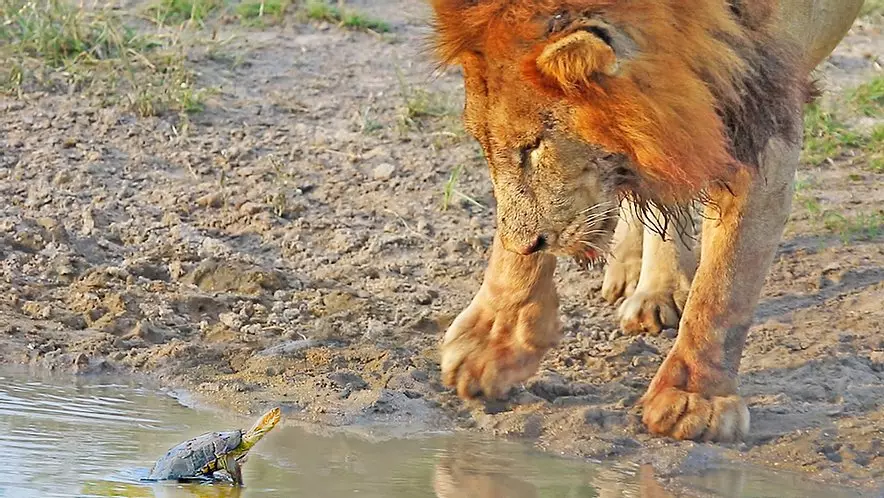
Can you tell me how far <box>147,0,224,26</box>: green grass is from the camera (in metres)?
8.36

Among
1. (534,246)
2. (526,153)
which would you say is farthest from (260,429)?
(526,153)

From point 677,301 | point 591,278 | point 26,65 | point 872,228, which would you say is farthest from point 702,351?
point 26,65

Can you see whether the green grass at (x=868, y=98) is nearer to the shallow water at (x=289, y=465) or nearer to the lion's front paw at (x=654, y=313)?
the lion's front paw at (x=654, y=313)

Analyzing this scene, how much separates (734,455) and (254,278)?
6.96 feet

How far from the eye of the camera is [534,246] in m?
4.35

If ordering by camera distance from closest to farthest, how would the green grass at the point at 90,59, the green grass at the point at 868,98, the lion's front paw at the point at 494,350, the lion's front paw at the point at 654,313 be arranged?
the lion's front paw at the point at 494,350 < the lion's front paw at the point at 654,313 < the green grass at the point at 90,59 < the green grass at the point at 868,98

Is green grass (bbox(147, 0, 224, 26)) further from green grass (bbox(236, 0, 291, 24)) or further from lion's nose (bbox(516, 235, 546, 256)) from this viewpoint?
lion's nose (bbox(516, 235, 546, 256))

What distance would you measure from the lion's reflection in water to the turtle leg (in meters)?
0.50

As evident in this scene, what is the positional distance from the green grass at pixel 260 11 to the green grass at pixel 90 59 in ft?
2.12

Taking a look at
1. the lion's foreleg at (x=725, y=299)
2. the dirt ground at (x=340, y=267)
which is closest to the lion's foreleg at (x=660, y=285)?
the dirt ground at (x=340, y=267)

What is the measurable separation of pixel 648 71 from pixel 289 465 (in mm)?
1403

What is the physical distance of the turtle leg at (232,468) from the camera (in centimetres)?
408

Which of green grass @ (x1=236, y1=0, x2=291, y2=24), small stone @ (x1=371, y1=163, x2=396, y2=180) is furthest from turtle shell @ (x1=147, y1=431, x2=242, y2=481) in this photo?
green grass @ (x1=236, y1=0, x2=291, y2=24)

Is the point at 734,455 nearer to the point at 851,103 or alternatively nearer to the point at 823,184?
the point at 823,184
